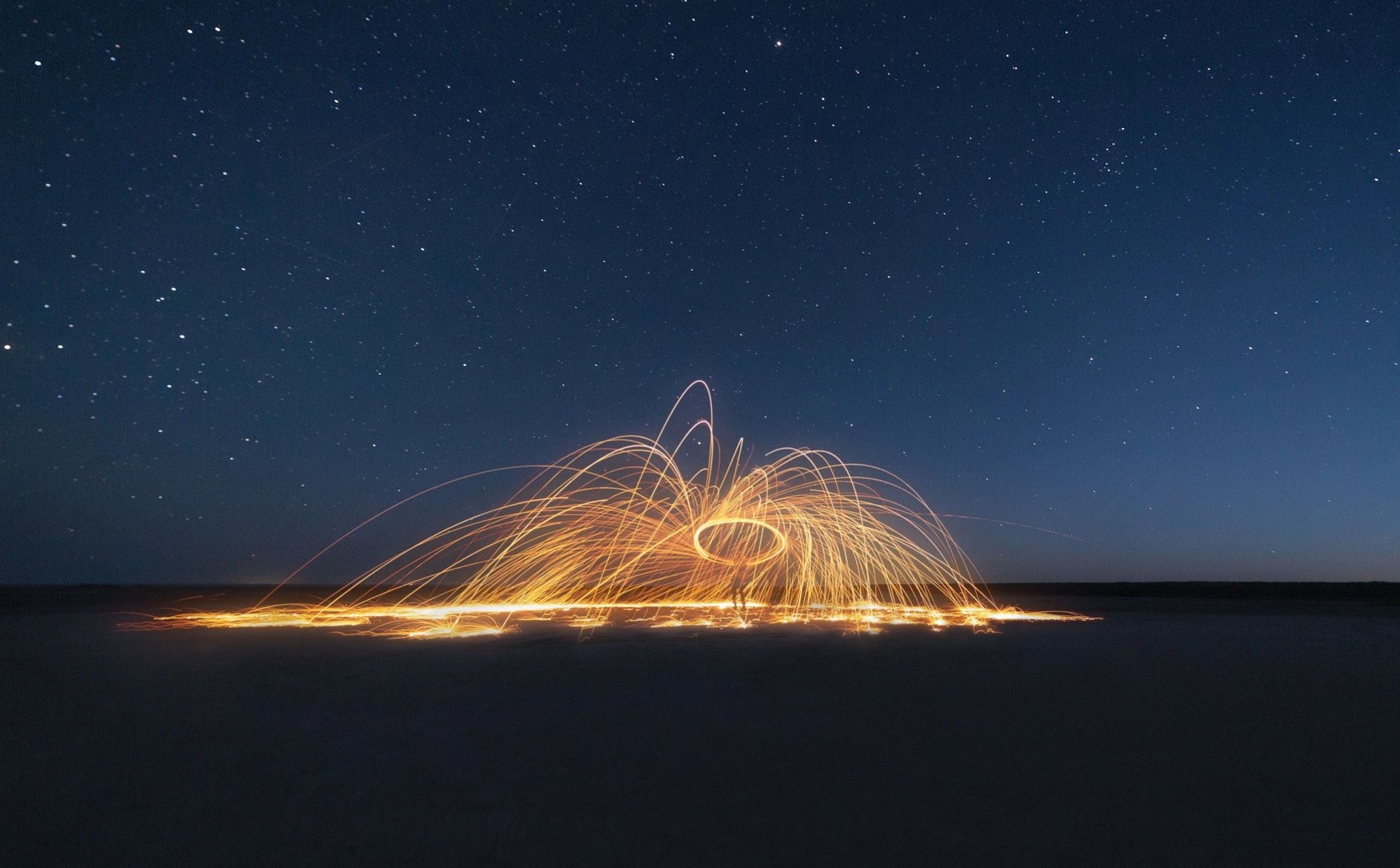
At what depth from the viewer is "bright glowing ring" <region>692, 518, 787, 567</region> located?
1487 centimetres

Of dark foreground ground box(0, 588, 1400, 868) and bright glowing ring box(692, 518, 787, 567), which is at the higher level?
bright glowing ring box(692, 518, 787, 567)

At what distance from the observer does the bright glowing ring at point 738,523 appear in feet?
48.8

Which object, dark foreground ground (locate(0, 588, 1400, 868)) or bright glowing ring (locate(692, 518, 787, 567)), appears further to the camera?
bright glowing ring (locate(692, 518, 787, 567))

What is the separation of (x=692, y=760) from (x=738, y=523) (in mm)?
11020

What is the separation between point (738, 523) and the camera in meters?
15.7

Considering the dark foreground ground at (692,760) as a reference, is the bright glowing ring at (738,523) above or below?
above

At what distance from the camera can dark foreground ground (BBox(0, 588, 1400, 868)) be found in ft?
11.2

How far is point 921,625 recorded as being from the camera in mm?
13570

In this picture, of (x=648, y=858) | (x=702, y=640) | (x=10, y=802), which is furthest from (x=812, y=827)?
(x=702, y=640)

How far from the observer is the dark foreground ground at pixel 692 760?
11.2 ft

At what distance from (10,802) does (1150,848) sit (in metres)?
6.43

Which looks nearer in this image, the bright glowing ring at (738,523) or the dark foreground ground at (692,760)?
the dark foreground ground at (692,760)

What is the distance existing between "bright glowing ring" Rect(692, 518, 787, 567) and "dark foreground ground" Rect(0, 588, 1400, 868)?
5.63 meters

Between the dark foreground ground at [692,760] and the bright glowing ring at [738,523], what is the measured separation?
563cm
